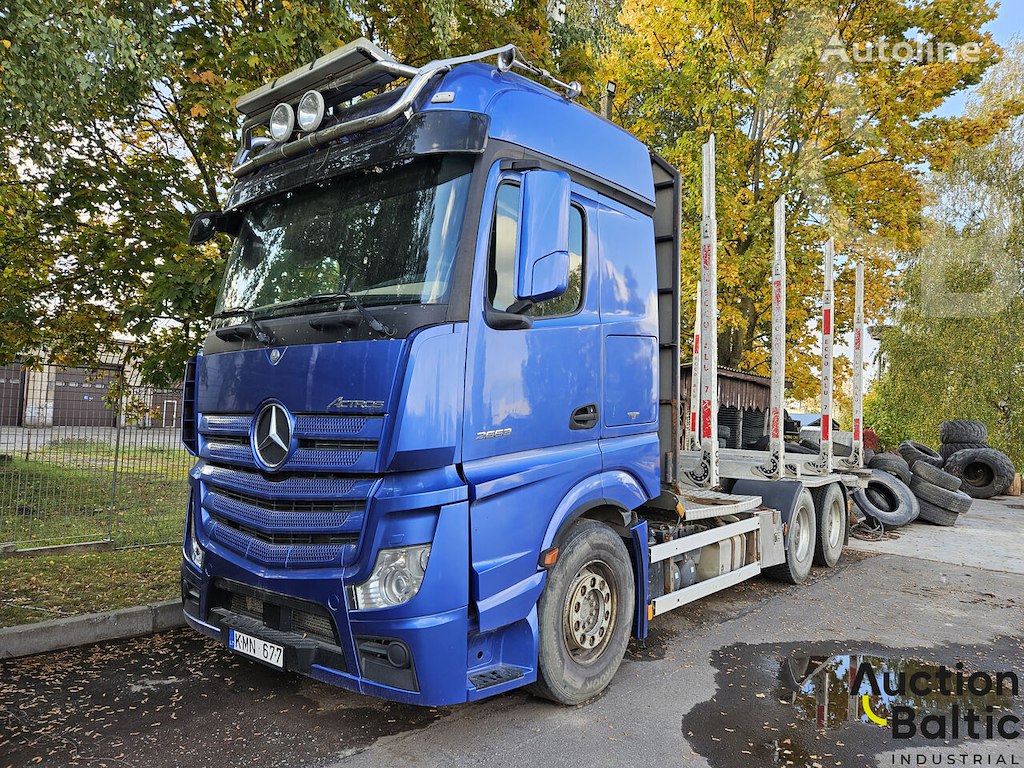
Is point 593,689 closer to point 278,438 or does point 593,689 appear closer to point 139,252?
point 278,438

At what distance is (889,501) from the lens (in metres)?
11.0

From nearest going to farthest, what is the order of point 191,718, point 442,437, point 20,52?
point 442,437, point 191,718, point 20,52

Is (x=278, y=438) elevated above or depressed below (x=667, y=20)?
below

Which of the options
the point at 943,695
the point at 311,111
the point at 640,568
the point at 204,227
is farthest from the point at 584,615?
the point at 204,227

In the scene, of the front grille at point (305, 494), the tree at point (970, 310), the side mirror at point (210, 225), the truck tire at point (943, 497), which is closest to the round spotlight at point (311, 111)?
the side mirror at point (210, 225)

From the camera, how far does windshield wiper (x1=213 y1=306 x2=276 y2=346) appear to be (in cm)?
357

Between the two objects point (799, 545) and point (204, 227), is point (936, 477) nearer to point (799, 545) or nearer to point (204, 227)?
point (799, 545)

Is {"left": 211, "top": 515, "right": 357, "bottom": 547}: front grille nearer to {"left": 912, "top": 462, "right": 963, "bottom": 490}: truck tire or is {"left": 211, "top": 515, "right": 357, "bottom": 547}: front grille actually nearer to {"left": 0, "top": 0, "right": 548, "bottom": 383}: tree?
{"left": 0, "top": 0, "right": 548, "bottom": 383}: tree

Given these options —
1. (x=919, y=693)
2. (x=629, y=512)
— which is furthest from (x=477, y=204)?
(x=919, y=693)

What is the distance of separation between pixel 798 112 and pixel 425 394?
527 inches

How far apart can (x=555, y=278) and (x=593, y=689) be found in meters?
2.38

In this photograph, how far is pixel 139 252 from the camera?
6.47m

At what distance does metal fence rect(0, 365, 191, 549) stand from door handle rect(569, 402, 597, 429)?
4.48 m

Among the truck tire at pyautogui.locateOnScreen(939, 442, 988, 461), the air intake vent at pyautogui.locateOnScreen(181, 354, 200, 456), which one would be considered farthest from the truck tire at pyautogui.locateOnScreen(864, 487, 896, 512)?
Answer: the air intake vent at pyautogui.locateOnScreen(181, 354, 200, 456)
